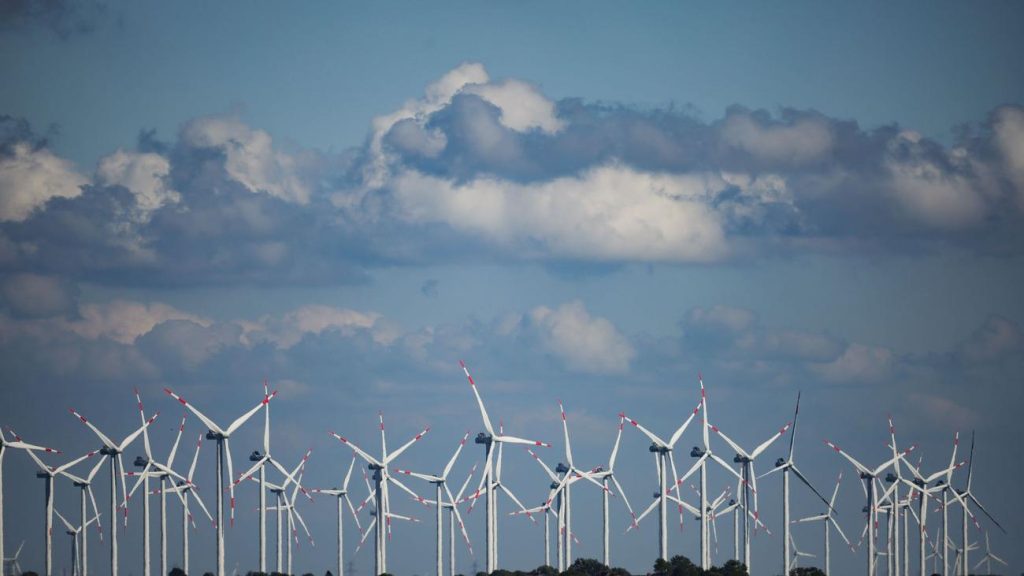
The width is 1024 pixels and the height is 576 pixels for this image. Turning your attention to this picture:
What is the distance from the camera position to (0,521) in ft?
651

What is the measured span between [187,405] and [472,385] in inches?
1309

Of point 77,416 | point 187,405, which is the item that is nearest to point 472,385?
point 187,405

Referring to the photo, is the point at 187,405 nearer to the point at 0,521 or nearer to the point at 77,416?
the point at 77,416

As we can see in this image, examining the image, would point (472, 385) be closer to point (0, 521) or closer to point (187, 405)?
point (187, 405)

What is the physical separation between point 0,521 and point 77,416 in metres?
15.3

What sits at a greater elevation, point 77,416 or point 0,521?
point 77,416

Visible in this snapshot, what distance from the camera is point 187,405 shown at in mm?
194000

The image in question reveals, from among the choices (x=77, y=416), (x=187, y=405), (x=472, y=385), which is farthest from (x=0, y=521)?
(x=472, y=385)

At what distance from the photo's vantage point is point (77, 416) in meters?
199

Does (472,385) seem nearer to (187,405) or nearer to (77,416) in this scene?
(187,405)

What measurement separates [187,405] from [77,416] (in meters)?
15.2

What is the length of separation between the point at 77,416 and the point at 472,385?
155ft

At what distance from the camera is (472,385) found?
648 feet
